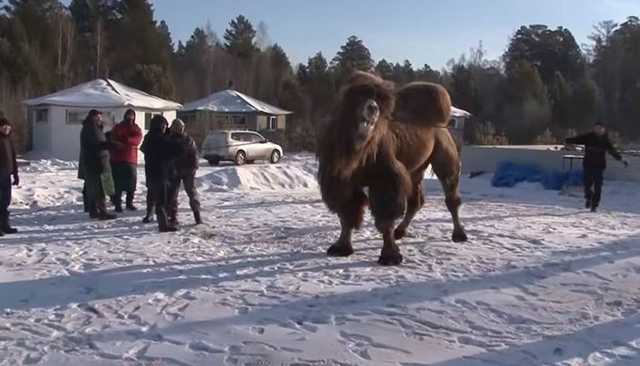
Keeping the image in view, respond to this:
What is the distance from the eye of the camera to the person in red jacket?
1168 cm

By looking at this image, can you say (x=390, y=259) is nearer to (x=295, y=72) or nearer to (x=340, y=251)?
(x=340, y=251)

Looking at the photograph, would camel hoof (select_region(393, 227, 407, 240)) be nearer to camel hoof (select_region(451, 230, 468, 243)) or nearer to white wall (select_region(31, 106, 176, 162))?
camel hoof (select_region(451, 230, 468, 243))

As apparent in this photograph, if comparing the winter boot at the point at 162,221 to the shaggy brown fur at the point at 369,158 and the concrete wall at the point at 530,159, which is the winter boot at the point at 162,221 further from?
the concrete wall at the point at 530,159

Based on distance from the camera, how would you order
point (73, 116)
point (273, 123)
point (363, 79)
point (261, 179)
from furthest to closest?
point (273, 123), point (73, 116), point (261, 179), point (363, 79)

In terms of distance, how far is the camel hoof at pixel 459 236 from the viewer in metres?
9.48

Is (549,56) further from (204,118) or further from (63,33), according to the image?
(63,33)

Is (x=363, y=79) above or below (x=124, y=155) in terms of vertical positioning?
above

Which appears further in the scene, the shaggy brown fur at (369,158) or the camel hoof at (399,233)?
the camel hoof at (399,233)

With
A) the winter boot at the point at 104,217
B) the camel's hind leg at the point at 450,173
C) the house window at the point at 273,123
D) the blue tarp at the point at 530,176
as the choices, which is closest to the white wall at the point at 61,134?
the house window at the point at 273,123

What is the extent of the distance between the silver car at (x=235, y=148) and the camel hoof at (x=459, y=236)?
2134cm

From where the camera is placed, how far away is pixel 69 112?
32.5 m

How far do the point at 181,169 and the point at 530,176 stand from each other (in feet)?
39.6

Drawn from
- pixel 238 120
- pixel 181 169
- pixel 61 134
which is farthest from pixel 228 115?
pixel 181 169

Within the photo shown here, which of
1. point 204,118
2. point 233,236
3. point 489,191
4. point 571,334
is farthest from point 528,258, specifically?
point 204,118
